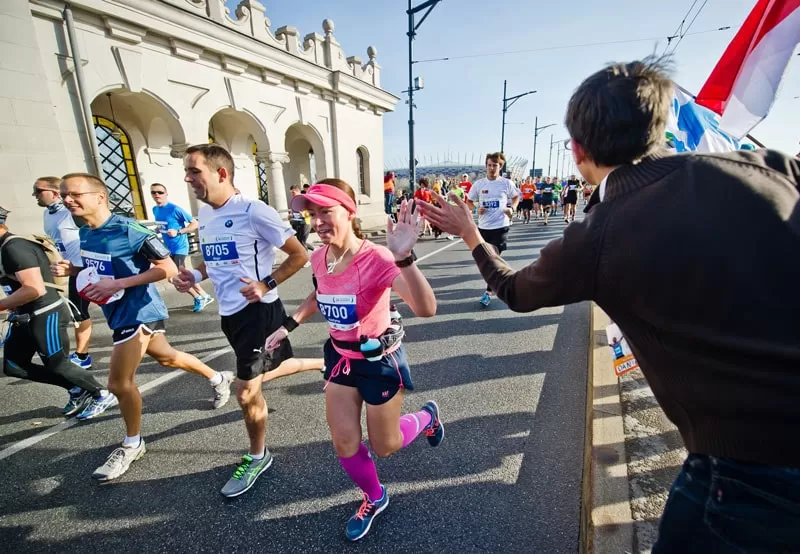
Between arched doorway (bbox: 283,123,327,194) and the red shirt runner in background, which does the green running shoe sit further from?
the red shirt runner in background

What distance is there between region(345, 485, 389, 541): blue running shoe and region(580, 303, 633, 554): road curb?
108 cm

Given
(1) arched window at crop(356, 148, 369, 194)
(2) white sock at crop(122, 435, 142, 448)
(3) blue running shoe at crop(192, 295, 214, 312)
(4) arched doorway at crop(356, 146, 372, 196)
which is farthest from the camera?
(1) arched window at crop(356, 148, 369, 194)

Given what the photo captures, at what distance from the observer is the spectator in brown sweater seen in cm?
85

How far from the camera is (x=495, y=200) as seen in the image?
6242 mm

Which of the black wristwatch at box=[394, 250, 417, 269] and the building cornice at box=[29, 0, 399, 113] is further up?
the building cornice at box=[29, 0, 399, 113]

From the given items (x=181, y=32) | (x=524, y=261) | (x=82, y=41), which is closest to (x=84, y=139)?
(x=82, y=41)

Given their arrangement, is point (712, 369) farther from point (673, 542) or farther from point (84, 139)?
point (84, 139)

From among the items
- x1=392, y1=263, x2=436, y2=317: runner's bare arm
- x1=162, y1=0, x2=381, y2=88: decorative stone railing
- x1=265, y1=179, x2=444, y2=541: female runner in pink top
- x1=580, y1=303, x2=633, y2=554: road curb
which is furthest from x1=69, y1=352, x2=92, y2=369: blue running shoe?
x1=162, y1=0, x2=381, y2=88: decorative stone railing

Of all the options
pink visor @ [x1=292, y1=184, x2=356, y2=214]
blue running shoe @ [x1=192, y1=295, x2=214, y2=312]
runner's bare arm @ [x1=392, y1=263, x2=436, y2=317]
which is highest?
pink visor @ [x1=292, y1=184, x2=356, y2=214]

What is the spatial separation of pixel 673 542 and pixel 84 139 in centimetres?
1064

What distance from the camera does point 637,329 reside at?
3.40ft

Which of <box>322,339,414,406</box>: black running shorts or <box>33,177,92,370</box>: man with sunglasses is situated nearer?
<box>322,339,414,406</box>: black running shorts

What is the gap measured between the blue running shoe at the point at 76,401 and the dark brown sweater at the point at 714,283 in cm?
426

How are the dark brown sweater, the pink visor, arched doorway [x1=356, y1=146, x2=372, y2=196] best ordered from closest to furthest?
the dark brown sweater, the pink visor, arched doorway [x1=356, y1=146, x2=372, y2=196]
